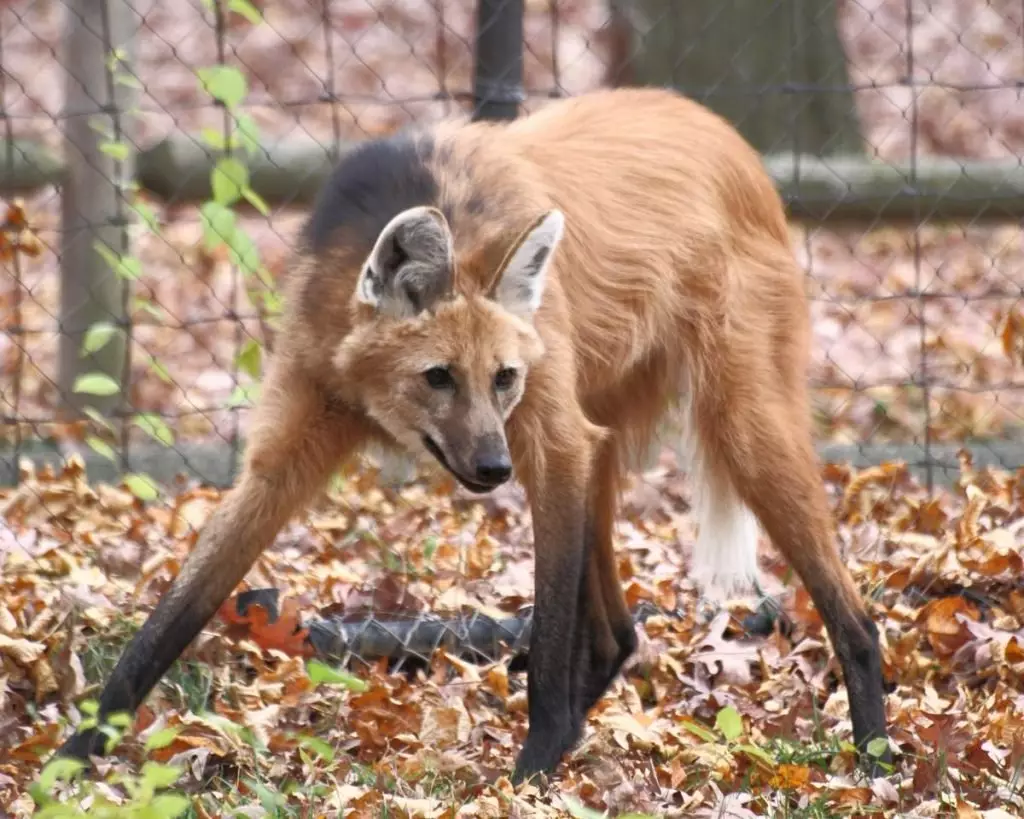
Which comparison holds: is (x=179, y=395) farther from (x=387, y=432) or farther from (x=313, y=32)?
(x=313, y=32)

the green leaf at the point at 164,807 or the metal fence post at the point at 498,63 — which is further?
the metal fence post at the point at 498,63

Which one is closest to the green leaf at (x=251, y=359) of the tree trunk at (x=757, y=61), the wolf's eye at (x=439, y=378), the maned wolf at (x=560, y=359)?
the maned wolf at (x=560, y=359)

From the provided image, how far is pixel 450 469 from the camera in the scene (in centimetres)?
319

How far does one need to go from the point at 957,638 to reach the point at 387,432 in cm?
151

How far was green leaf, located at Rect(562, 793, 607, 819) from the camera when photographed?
2363mm

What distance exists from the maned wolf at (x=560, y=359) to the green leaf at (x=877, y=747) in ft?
0.77

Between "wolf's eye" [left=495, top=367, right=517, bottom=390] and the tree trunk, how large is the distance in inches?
155

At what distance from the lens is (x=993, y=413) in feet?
20.0

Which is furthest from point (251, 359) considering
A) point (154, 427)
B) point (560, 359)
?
point (560, 359)

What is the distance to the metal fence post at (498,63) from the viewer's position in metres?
4.56

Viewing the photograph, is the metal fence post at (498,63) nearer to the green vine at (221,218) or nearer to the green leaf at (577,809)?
the green vine at (221,218)

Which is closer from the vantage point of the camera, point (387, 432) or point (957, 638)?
point (387, 432)

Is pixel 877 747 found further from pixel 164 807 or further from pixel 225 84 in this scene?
pixel 225 84

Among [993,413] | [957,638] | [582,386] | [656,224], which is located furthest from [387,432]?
[993,413]
